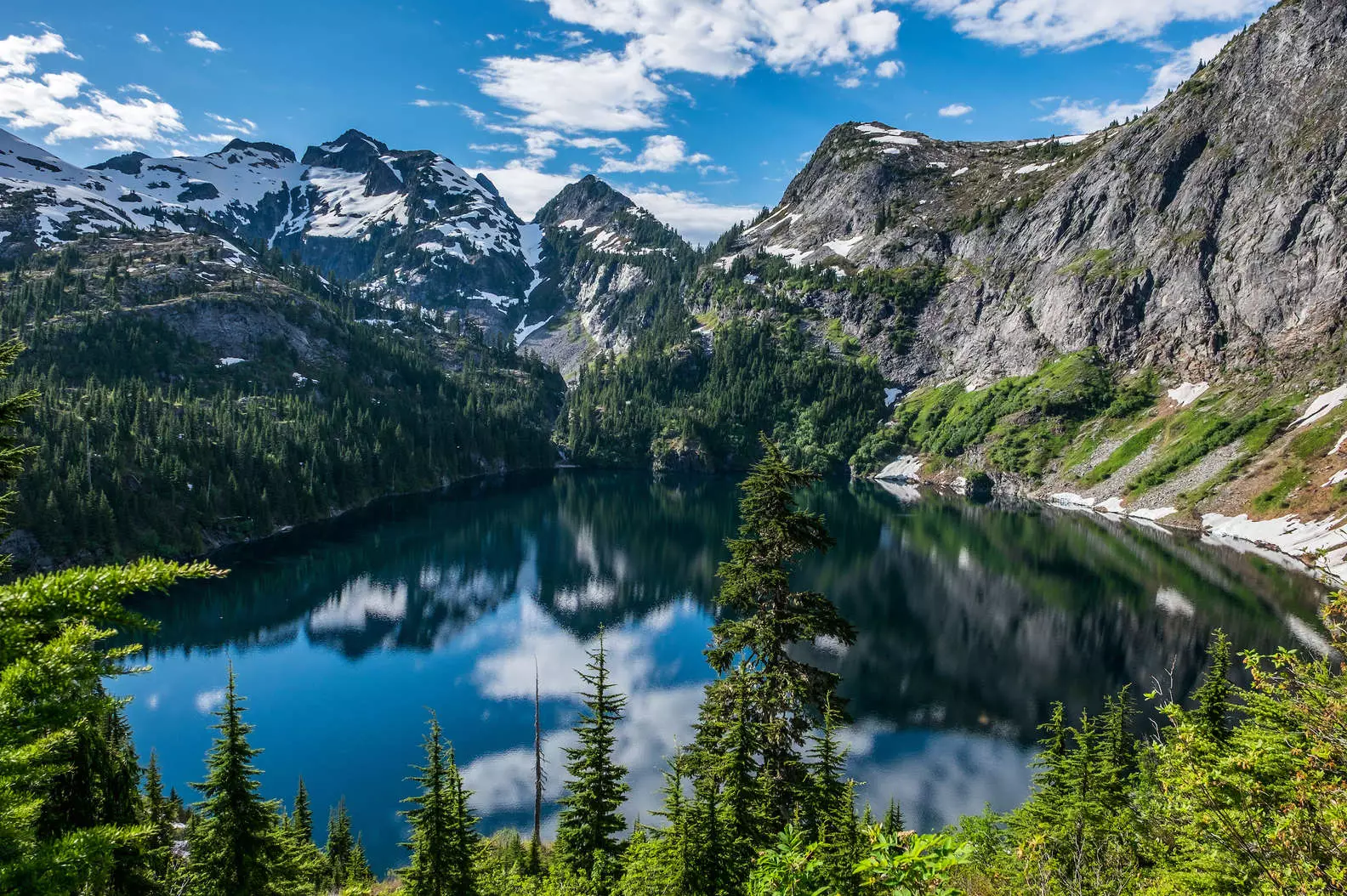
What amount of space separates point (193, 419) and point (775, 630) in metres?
124

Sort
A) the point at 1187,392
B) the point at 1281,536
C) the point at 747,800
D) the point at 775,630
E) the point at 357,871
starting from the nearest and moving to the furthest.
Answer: the point at 747,800 → the point at 775,630 → the point at 357,871 → the point at 1281,536 → the point at 1187,392

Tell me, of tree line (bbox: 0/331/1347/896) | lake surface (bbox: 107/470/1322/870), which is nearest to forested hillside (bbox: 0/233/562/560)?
lake surface (bbox: 107/470/1322/870)

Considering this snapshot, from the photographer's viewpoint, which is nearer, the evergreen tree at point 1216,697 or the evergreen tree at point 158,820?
the evergreen tree at point 158,820

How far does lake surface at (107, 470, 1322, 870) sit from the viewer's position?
4684 centimetres

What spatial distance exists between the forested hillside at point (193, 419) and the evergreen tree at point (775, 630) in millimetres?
82541

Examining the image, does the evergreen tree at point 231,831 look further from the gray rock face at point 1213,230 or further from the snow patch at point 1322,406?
the gray rock face at point 1213,230

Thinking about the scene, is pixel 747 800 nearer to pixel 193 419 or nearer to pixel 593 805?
pixel 593 805

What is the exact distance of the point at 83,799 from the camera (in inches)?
568

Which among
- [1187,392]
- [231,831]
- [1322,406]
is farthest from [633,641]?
[1187,392]

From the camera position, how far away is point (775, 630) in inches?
856

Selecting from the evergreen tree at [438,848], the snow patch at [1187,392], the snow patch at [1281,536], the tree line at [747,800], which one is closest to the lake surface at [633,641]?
the snow patch at [1281,536]

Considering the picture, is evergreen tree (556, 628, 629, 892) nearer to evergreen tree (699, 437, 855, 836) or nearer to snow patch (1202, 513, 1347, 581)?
evergreen tree (699, 437, 855, 836)

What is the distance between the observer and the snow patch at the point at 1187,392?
139250mm

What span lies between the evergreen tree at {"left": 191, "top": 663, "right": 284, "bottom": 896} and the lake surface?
24.0 metres
